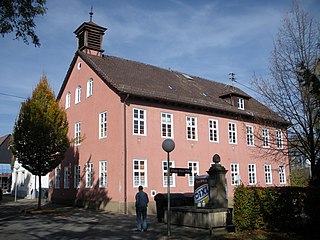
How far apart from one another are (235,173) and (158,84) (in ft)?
31.6

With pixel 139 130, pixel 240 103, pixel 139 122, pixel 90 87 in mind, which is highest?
pixel 90 87

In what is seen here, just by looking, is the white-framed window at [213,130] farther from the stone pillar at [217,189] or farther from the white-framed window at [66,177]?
the stone pillar at [217,189]

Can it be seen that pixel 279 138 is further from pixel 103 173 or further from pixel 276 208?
pixel 103 173

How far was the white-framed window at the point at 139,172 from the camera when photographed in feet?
72.1

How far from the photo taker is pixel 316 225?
11.2m

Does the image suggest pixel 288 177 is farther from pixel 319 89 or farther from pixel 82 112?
pixel 319 89

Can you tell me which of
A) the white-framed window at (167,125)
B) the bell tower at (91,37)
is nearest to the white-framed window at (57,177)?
the bell tower at (91,37)

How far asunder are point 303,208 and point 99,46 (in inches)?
849

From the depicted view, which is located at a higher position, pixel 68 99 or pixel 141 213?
pixel 68 99

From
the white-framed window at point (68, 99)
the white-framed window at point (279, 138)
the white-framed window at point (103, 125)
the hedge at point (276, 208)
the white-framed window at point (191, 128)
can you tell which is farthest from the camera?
the white-framed window at point (68, 99)

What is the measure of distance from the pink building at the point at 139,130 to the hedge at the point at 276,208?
4051mm

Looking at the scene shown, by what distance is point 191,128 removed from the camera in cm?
2603

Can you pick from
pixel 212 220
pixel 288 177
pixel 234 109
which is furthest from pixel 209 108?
pixel 212 220

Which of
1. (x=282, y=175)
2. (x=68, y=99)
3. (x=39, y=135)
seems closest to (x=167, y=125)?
(x=39, y=135)
